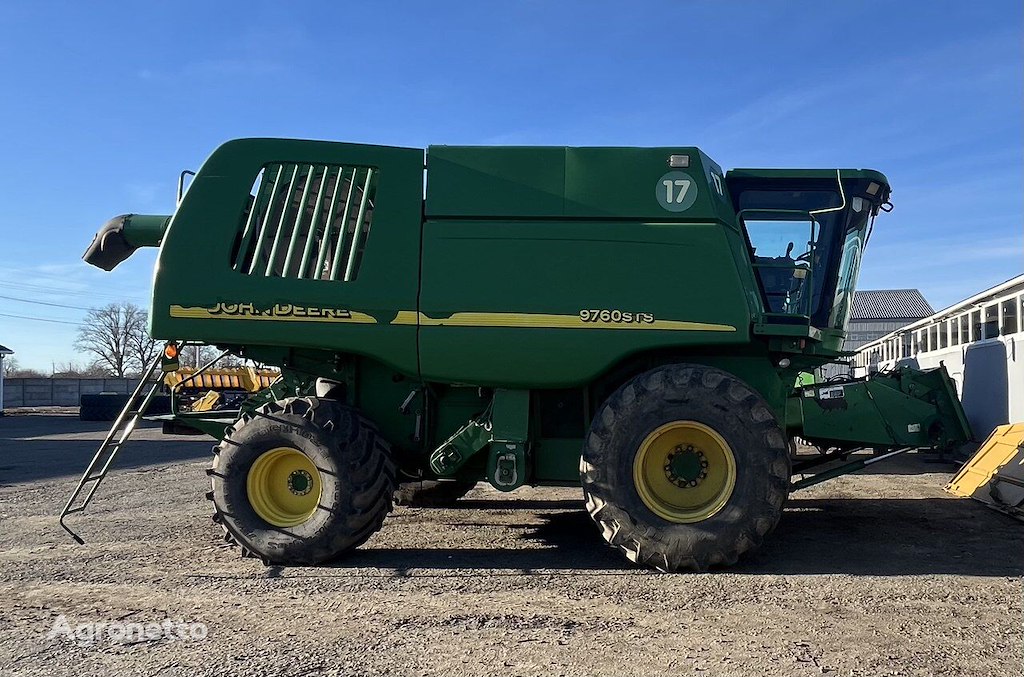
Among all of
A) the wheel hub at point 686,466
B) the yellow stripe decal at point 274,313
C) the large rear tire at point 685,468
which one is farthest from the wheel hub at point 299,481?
the wheel hub at point 686,466

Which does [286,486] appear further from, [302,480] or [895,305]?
[895,305]

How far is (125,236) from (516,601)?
4.95 meters

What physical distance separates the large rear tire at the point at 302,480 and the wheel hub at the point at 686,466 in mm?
2204

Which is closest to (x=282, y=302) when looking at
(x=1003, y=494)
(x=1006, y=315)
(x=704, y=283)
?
(x=704, y=283)

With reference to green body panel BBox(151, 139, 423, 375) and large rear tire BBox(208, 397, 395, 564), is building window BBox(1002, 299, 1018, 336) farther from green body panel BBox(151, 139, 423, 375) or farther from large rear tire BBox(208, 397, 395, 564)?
large rear tire BBox(208, 397, 395, 564)

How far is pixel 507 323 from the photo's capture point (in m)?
5.71

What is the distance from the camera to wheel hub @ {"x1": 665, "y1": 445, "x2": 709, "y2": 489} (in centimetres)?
566

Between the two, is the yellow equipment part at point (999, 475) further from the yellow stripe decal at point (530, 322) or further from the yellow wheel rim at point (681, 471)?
the yellow stripe decal at point (530, 322)

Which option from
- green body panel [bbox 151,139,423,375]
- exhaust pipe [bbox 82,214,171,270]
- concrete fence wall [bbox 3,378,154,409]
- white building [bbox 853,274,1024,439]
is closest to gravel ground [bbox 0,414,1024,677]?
green body panel [bbox 151,139,423,375]

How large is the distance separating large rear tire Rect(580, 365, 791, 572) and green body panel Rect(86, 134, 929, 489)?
0.39 m

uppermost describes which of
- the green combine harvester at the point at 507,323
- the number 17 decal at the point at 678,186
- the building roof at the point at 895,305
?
the building roof at the point at 895,305

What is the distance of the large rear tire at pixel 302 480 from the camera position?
5617 mm

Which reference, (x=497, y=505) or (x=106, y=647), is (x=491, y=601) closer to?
(x=106, y=647)

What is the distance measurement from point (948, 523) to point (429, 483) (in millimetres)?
5240
